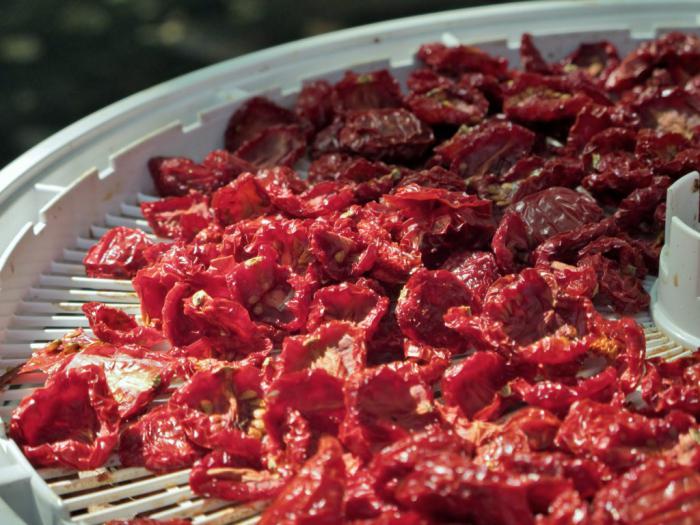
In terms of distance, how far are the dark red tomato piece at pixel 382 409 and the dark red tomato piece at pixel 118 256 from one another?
1.04 meters

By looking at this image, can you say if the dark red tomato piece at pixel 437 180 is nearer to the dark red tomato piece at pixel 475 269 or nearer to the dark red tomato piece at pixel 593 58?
the dark red tomato piece at pixel 475 269

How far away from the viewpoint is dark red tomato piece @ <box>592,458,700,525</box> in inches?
67.4

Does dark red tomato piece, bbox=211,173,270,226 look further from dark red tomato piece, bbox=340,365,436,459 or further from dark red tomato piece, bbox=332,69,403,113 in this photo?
dark red tomato piece, bbox=340,365,436,459

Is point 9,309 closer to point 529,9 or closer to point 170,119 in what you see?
point 170,119

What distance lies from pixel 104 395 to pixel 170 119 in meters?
1.45

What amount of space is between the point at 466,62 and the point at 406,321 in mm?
1545

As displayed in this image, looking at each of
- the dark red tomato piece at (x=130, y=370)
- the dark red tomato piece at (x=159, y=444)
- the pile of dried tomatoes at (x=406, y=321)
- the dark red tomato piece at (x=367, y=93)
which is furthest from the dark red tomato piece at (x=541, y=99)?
the dark red tomato piece at (x=159, y=444)

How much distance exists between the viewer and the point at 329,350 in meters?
2.24

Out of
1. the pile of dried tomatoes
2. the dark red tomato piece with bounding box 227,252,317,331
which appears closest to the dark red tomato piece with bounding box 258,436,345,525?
the pile of dried tomatoes

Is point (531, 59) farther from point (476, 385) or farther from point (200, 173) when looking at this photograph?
point (476, 385)

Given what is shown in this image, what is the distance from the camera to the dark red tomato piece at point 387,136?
3.13m

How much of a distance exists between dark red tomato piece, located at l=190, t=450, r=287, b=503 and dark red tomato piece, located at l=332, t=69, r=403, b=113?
1.71 m

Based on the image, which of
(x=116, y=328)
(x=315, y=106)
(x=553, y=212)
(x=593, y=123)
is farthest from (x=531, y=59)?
(x=116, y=328)

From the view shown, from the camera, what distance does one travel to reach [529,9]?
3.94 meters
